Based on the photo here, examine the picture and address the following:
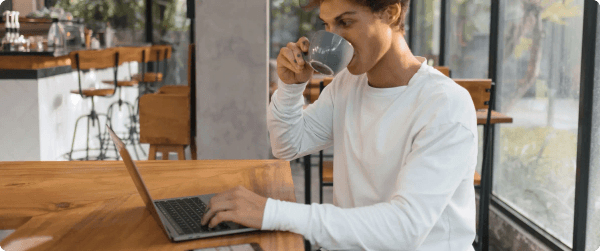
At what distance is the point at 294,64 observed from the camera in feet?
4.02

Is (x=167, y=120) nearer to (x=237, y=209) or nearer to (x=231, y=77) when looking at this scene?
(x=231, y=77)

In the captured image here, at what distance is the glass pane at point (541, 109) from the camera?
2449 millimetres

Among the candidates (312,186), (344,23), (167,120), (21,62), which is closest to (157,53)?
(21,62)

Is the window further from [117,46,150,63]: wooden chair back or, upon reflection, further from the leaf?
[117,46,150,63]: wooden chair back

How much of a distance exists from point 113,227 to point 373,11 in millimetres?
633

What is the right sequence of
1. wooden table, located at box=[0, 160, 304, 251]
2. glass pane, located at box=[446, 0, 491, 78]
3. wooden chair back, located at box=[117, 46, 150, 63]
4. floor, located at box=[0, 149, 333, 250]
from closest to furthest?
wooden table, located at box=[0, 160, 304, 251]
glass pane, located at box=[446, 0, 491, 78]
floor, located at box=[0, 149, 333, 250]
wooden chair back, located at box=[117, 46, 150, 63]

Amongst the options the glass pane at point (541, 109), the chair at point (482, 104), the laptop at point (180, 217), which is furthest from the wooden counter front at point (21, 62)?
the laptop at point (180, 217)

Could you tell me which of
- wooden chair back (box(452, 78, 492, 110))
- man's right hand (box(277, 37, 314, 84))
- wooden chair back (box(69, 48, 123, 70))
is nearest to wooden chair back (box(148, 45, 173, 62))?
wooden chair back (box(69, 48, 123, 70))

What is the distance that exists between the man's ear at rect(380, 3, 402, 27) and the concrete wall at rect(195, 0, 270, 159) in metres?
1.54

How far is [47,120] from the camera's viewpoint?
14.0ft

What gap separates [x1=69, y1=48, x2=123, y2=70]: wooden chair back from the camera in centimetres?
406

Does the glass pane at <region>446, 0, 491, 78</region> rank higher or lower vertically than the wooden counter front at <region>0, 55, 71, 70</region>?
higher

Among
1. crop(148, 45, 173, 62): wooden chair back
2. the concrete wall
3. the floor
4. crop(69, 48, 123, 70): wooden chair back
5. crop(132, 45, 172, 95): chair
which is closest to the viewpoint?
the concrete wall

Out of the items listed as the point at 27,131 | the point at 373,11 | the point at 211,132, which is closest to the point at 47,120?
the point at 27,131
